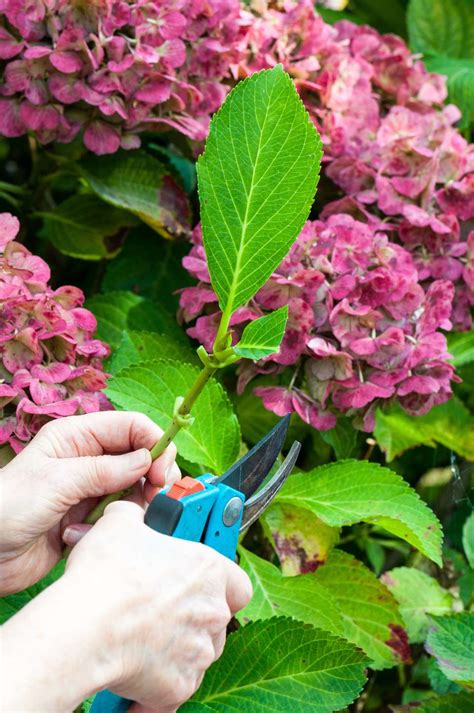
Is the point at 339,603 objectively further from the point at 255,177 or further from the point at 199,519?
the point at 255,177

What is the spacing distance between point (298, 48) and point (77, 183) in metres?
0.41

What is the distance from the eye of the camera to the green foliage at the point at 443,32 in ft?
5.02

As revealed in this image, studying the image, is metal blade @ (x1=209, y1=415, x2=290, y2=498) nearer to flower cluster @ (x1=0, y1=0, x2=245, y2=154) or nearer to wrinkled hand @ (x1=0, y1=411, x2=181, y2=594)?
wrinkled hand @ (x1=0, y1=411, x2=181, y2=594)

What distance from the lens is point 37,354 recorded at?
2.85 feet

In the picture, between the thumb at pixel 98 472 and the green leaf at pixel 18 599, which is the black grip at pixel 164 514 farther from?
the green leaf at pixel 18 599

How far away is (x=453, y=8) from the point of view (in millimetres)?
1569

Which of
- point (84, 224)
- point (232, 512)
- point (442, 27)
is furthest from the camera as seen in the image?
point (442, 27)

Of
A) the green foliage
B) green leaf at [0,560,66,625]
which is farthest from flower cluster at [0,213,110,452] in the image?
the green foliage

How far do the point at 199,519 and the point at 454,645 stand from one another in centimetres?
36

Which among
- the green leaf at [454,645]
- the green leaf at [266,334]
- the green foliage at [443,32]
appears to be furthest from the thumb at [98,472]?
the green foliage at [443,32]

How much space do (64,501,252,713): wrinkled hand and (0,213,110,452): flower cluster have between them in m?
0.18

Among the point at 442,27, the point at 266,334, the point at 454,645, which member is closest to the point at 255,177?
the point at 266,334

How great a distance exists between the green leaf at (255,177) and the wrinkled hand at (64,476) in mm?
144

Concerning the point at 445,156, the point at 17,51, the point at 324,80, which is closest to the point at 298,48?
the point at 324,80
